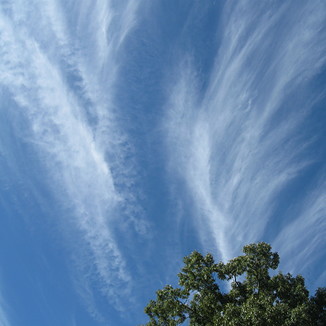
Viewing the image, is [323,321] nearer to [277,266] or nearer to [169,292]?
[277,266]

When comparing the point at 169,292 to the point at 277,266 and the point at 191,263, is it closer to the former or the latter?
the point at 191,263

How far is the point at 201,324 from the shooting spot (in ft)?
99.0

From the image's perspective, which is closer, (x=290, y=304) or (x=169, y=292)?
(x=290, y=304)

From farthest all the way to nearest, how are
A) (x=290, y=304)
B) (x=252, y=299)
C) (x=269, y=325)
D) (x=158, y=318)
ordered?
(x=158, y=318) → (x=290, y=304) → (x=252, y=299) → (x=269, y=325)

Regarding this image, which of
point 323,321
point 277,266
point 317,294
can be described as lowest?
point 323,321

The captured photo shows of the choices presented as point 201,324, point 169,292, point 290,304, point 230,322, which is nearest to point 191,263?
point 169,292

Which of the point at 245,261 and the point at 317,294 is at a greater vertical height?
the point at 245,261

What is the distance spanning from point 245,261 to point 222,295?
13.6 feet

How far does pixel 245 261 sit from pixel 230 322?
24.2 ft

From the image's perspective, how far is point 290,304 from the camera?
28.8 metres

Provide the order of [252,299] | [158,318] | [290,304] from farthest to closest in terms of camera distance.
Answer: [158,318] < [290,304] < [252,299]

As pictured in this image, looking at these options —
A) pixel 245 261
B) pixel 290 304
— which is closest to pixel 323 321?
pixel 290 304

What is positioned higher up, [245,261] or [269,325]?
[245,261]

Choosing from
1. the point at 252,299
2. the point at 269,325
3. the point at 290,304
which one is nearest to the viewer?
the point at 269,325
